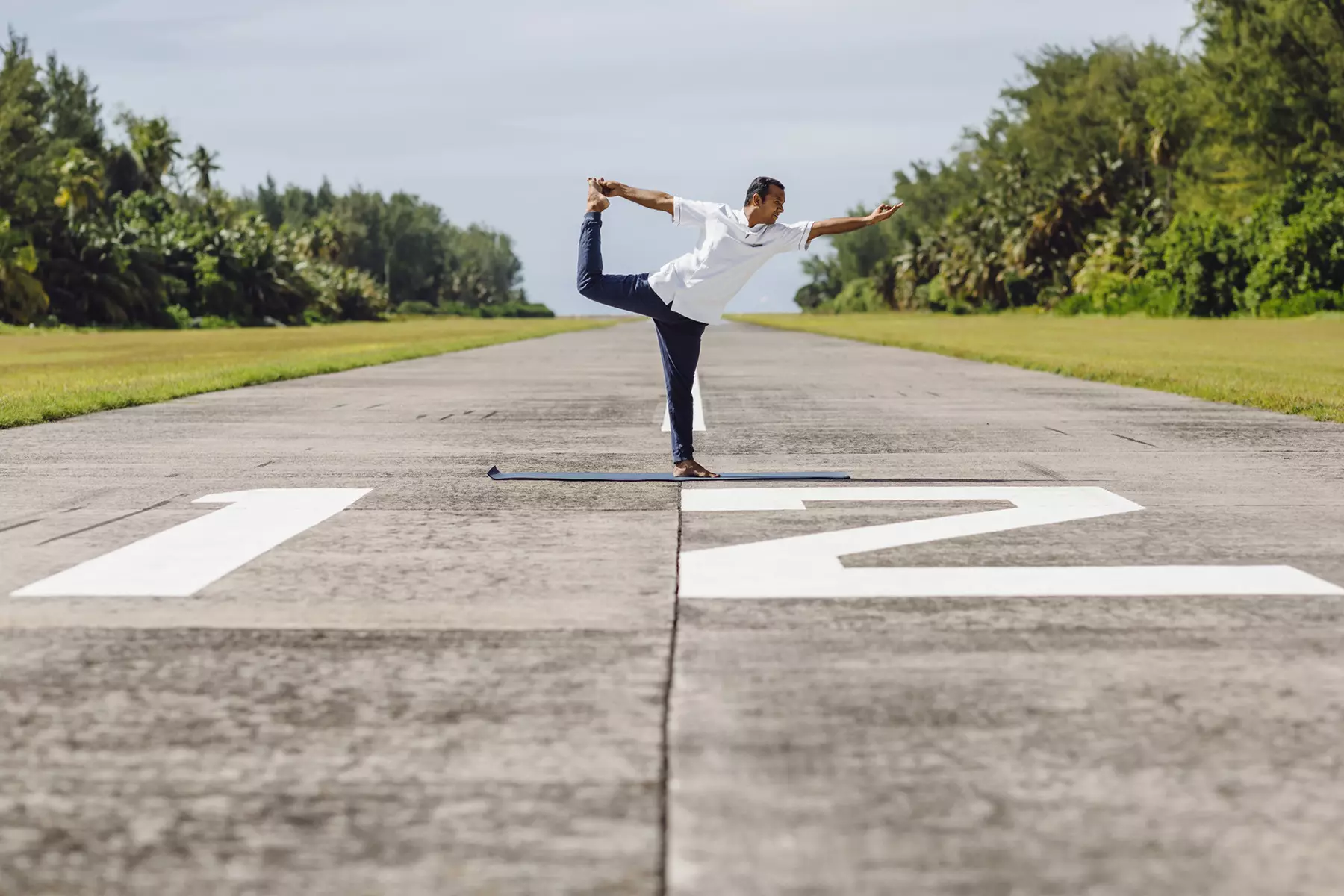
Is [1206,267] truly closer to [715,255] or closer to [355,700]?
[715,255]

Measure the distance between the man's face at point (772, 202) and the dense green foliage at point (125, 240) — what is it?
57.3 metres

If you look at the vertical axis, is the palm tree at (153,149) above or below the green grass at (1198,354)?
above

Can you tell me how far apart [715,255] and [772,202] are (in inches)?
19.4

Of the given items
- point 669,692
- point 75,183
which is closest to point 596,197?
point 669,692

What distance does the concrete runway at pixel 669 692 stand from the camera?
341cm

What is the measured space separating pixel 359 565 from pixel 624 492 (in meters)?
3.09

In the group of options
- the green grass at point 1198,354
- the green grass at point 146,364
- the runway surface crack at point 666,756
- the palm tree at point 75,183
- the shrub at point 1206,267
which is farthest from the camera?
the palm tree at point 75,183

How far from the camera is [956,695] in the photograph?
477cm

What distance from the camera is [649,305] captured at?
1028cm

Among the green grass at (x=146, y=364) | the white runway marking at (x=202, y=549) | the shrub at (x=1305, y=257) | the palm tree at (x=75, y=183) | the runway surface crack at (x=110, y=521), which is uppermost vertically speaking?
the palm tree at (x=75, y=183)

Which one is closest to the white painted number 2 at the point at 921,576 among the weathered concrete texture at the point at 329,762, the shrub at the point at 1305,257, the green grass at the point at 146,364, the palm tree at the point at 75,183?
the weathered concrete texture at the point at 329,762

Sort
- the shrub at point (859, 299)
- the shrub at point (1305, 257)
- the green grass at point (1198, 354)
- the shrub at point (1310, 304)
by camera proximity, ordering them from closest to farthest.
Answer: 1. the green grass at point (1198, 354)
2. the shrub at point (1310, 304)
3. the shrub at point (1305, 257)
4. the shrub at point (859, 299)

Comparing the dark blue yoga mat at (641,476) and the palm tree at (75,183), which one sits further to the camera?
the palm tree at (75,183)

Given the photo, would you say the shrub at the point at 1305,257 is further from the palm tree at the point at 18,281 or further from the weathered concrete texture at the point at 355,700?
the weathered concrete texture at the point at 355,700
